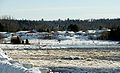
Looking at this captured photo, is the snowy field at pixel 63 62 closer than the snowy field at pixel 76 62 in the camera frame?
Yes

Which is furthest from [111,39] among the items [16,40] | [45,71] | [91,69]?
[45,71]

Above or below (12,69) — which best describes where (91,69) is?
below

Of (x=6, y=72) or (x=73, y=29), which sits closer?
(x=6, y=72)

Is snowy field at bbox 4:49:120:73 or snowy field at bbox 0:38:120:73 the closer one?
snowy field at bbox 0:38:120:73

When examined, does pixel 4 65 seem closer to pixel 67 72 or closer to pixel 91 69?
pixel 67 72

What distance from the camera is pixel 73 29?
143m

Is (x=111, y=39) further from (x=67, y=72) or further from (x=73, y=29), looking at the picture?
(x=67, y=72)

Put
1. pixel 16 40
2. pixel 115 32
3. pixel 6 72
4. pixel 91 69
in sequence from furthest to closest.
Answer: pixel 115 32 → pixel 16 40 → pixel 91 69 → pixel 6 72

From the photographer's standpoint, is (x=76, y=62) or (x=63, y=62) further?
(x=76, y=62)

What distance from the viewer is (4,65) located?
16.1 metres

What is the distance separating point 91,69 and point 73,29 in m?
117

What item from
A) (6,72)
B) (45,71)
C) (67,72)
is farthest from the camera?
(67,72)

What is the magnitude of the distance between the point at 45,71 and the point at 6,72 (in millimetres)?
2229

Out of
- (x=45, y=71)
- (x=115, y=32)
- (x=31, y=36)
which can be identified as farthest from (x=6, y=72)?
(x=31, y=36)
